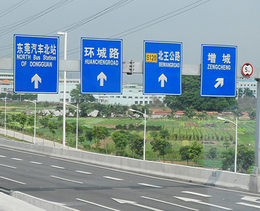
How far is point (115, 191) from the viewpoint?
21.9 meters

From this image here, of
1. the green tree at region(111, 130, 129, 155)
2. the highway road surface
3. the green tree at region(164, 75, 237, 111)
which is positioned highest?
the green tree at region(164, 75, 237, 111)

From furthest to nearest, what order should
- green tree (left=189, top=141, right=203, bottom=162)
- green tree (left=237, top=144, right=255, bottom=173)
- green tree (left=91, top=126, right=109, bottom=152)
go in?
1. green tree (left=91, top=126, right=109, bottom=152)
2. green tree (left=189, top=141, right=203, bottom=162)
3. green tree (left=237, top=144, right=255, bottom=173)

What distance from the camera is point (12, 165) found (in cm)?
3503

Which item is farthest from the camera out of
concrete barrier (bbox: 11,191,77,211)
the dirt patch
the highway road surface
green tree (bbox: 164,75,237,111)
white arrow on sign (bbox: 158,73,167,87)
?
green tree (bbox: 164,75,237,111)

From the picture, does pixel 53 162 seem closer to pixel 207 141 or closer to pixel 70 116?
pixel 207 141

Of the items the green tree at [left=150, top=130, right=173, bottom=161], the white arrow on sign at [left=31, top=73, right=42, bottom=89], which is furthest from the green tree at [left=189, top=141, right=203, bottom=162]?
the white arrow on sign at [left=31, top=73, right=42, bottom=89]

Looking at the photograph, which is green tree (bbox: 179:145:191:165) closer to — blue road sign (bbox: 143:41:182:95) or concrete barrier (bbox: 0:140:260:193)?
concrete barrier (bbox: 0:140:260:193)

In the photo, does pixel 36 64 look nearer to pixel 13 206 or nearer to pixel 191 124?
pixel 13 206

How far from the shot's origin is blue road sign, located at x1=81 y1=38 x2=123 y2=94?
20047 mm

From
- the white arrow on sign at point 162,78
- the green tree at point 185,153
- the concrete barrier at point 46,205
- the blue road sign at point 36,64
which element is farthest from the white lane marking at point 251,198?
the green tree at point 185,153

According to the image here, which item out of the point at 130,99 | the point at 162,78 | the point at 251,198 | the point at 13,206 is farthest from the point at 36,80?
the point at 130,99

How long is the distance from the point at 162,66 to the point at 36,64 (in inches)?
199

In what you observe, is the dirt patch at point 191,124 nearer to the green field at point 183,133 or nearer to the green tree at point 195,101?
the green field at point 183,133

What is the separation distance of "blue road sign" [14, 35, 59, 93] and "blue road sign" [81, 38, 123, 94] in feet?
3.81
